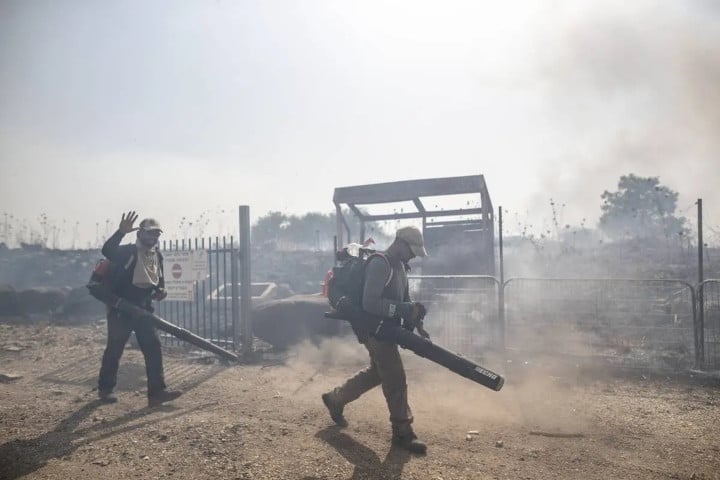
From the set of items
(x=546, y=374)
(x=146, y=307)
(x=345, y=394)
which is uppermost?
(x=146, y=307)

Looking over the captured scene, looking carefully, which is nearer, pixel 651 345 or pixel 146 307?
pixel 146 307

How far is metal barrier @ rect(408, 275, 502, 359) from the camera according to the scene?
769 cm

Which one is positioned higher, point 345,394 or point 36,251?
point 36,251

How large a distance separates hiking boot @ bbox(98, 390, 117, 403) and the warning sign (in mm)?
2748

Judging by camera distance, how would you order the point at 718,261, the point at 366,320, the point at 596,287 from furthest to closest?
the point at 718,261
the point at 596,287
the point at 366,320

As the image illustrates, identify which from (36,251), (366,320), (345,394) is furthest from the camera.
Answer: (36,251)

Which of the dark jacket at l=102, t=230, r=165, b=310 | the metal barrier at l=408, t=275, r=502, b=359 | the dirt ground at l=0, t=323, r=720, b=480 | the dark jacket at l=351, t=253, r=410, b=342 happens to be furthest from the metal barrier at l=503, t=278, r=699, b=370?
the dark jacket at l=102, t=230, r=165, b=310

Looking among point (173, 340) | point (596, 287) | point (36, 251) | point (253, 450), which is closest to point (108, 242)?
point (253, 450)

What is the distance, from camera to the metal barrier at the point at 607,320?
22.7ft

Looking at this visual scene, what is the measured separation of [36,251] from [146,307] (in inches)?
723

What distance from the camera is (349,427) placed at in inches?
184

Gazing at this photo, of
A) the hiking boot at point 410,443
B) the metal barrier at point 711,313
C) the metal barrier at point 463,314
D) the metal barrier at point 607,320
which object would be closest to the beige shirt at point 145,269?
the hiking boot at point 410,443

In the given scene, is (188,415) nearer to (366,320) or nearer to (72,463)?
(72,463)

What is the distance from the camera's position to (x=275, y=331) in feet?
29.8
